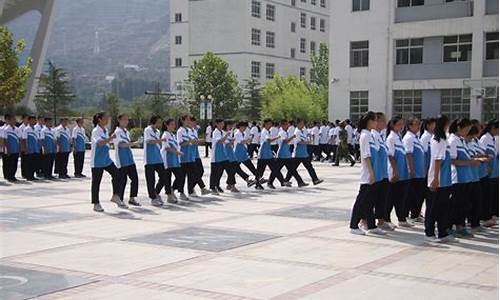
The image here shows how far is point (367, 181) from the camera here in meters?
9.69

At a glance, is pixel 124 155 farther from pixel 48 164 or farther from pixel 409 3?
pixel 409 3

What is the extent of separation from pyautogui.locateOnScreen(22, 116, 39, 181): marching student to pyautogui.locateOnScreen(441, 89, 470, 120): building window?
21.4 m

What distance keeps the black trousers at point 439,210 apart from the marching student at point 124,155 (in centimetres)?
563

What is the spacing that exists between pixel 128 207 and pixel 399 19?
85.0 ft

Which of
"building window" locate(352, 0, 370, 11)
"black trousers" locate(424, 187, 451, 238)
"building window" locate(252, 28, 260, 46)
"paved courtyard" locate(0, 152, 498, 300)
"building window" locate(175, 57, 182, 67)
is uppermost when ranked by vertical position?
"building window" locate(252, 28, 260, 46)

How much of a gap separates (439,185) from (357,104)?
29.0m

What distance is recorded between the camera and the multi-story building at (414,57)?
33375 mm

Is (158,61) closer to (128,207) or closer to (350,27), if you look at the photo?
(350,27)

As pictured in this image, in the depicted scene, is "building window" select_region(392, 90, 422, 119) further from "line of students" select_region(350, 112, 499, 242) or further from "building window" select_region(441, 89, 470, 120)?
"line of students" select_region(350, 112, 499, 242)

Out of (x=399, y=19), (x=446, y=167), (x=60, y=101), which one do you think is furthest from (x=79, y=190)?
(x=60, y=101)

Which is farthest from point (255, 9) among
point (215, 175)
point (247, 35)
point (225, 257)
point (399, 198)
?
point (225, 257)

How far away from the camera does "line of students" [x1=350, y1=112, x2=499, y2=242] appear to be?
9203 mm

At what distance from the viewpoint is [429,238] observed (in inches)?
369

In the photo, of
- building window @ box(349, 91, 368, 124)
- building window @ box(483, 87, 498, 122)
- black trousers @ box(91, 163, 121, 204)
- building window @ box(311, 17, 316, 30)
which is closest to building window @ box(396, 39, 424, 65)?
building window @ box(349, 91, 368, 124)
